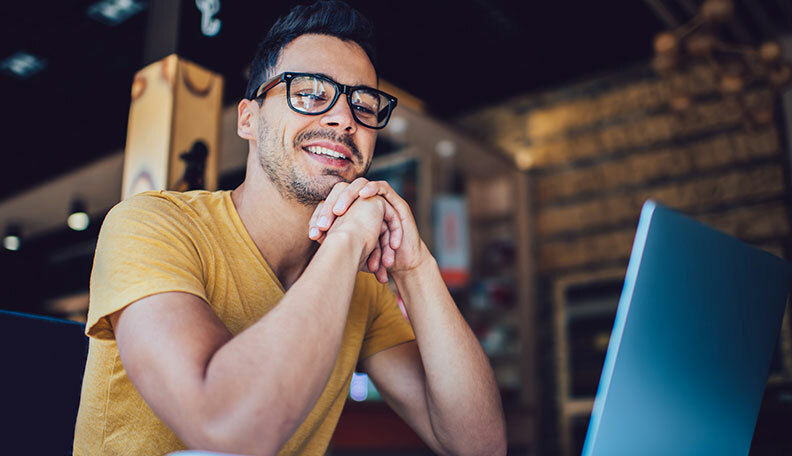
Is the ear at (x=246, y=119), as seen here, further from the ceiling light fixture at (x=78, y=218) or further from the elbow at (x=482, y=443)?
the ceiling light fixture at (x=78, y=218)

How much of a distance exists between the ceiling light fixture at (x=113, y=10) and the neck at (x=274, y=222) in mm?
3269

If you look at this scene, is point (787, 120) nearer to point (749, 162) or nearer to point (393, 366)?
point (749, 162)

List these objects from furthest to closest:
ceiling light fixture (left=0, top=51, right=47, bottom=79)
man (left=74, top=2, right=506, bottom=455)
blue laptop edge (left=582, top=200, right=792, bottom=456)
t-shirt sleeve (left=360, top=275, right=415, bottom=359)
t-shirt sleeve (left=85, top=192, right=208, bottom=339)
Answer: ceiling light fixture (left=0, top=51, right=47, bottom=79) < t-shirt sleeve (left=360, top=275, right=415, bottom=359) < t-shirt sleeve (left=85, top=192, right=208, bottom=339) < man (left=74, top=2, right=506, bottom=455) < blue laptop edge (left=582, top=200, right=792, bottom=456)

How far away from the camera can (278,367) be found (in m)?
0.82

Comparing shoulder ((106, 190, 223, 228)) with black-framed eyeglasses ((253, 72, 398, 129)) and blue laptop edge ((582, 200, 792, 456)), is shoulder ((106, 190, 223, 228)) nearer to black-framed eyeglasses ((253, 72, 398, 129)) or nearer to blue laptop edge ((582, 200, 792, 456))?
black-framed eyeglasses ((253, 72, 398, 129))

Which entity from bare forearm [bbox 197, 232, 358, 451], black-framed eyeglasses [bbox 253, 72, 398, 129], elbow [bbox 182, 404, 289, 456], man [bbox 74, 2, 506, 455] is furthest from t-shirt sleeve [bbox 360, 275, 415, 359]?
elbow [bbox 182, 404, 289, 456]

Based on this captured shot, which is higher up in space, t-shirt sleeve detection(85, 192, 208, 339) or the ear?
the ear

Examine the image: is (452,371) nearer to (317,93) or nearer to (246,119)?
Answer: (317,93)

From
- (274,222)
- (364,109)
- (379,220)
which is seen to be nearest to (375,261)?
(379,220)

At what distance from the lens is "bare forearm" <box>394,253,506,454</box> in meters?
1.26

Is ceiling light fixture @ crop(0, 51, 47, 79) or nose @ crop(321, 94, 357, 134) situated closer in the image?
nose @ crop(321, 94, 357, 134)

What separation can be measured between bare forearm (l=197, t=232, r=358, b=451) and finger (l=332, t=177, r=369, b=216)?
28 cm

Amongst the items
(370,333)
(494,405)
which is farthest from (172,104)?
(494,405)

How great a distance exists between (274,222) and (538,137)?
4.81 meters
